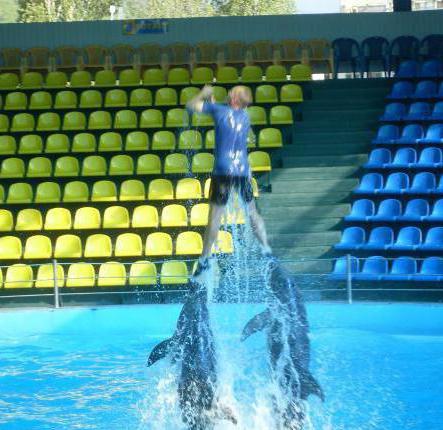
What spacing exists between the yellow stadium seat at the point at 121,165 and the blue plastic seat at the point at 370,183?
3.29 meters

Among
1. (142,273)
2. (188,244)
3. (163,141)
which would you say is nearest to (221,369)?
(142,273)

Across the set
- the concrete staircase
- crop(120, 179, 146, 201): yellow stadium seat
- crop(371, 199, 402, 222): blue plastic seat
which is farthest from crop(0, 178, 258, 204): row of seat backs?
crop(371, 199, 402, 222): blue plastic seat

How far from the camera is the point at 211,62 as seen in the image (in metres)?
17.8

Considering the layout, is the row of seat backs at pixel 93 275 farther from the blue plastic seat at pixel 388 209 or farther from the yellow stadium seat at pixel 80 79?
the yellow stadium seat at pixel 80 79

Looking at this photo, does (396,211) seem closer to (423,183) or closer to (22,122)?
(423,183)

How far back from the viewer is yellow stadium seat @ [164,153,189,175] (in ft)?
47.7

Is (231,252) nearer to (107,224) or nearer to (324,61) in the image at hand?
(107,224)

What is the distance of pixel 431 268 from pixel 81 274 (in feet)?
14.7

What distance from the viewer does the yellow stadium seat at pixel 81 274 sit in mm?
12875

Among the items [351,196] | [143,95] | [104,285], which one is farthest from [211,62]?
[104,285]

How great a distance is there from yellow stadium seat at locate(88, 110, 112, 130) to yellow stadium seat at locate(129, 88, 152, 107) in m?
0.59

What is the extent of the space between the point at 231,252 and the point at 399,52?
21.0 feet

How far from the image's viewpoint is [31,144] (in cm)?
1541

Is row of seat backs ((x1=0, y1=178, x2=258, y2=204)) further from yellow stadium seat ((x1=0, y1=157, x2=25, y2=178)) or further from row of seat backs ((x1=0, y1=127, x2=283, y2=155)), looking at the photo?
row of seat backs ((x1=0, y1=127, x2=283, y2=155))
